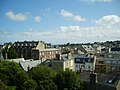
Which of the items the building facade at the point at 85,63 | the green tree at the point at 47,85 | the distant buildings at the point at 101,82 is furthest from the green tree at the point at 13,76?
the building facade at the point at 85,63

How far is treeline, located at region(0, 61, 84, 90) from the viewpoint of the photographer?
23.9 meters

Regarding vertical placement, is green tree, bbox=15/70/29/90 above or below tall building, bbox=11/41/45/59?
below

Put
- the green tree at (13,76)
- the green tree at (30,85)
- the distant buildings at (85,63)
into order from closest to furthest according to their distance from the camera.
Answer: the green tree at (30,85) < the green tree at (13,76) < the distant buildings at (85,63)

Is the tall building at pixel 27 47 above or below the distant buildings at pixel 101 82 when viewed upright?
above

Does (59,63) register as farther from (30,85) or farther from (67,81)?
(30,85)

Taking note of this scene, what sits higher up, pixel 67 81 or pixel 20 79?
pixel 67 81

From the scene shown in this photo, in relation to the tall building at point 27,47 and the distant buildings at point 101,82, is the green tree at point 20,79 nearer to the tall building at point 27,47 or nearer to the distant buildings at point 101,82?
the distant buildings at point 101,82

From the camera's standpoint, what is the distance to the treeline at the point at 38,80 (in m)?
23.9

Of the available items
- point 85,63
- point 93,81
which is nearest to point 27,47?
point 85,63

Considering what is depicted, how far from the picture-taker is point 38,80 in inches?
1030

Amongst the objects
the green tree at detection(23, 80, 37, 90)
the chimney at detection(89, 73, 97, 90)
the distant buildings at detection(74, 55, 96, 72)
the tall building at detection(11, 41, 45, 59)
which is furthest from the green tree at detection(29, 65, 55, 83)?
the tall building at detection(11, 41, 45, 59)

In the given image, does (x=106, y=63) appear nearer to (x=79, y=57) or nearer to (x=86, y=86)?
(x=79, y=57)

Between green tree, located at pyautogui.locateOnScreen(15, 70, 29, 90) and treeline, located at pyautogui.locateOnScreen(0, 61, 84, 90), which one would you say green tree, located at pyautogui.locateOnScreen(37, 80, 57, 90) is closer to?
treeline, located at pyautogui.locateOnScreen(0, 61, 84, 90)

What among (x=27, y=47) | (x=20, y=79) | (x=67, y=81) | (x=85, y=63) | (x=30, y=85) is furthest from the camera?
(x=27, y=47)
